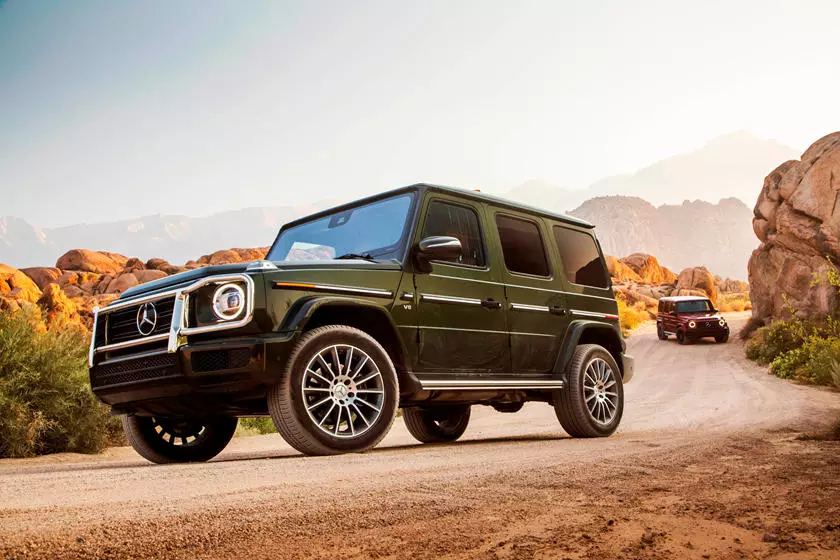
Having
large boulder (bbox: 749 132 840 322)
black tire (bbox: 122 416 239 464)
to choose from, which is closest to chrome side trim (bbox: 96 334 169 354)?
black tire (bbox: 122 416 239 464)

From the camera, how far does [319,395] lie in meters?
5.21

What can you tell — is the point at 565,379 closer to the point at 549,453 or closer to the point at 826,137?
the point at 549,453

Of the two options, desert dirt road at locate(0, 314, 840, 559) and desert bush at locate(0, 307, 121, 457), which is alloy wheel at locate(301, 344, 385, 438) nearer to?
desert dirt road at locate(0, 314, 840, 559)

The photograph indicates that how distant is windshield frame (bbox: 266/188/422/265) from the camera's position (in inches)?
240

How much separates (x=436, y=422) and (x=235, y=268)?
4222 mm

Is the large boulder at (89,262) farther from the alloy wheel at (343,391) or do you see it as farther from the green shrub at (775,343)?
the alloy wheel at (343,391)

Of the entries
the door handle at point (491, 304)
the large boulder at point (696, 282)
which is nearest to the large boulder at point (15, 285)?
the door handle at point (491, 304)

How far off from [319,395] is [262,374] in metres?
0.49

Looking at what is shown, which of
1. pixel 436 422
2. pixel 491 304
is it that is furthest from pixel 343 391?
pixel 436 422

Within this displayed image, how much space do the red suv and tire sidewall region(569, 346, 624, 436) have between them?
21.3 m

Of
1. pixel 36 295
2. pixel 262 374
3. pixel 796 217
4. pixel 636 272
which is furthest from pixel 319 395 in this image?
pixel 636 272

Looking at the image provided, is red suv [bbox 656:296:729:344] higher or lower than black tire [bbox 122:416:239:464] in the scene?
higher

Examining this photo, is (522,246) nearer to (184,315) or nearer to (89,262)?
(184,315)

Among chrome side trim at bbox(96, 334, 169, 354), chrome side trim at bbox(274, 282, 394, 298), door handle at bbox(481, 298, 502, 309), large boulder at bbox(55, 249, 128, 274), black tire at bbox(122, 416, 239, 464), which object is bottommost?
black tire at bbox(122, 416, 239, 464)
